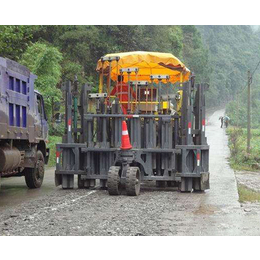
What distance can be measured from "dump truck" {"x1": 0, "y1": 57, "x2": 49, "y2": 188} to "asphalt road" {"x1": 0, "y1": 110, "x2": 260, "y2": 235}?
659mm

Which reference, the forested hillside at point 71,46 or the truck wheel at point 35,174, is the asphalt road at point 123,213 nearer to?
the truck wheel at point 35,174

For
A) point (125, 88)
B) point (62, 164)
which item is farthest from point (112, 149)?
point (125, 88)

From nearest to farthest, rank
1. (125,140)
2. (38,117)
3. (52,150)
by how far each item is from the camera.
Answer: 1. (125,140)
2. (38,117)
3. (52,150)

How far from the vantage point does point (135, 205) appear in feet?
36.0

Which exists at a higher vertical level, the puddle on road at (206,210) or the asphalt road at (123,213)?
the asphalt road at (123,213)

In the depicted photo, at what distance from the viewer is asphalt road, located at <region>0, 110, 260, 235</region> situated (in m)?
8.17

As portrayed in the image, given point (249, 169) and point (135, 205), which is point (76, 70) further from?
point (135, 205)

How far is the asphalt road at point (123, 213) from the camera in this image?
817 centimetres

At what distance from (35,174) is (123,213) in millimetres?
5006

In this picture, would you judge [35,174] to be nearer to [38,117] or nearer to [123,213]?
[38,117]

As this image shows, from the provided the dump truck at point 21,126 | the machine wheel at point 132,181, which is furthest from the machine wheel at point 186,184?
the dump truck at point 21,126

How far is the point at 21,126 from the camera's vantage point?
495 inches

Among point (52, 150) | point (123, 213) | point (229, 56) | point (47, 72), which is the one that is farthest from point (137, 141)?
point (229, 56)

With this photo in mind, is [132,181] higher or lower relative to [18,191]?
higher
